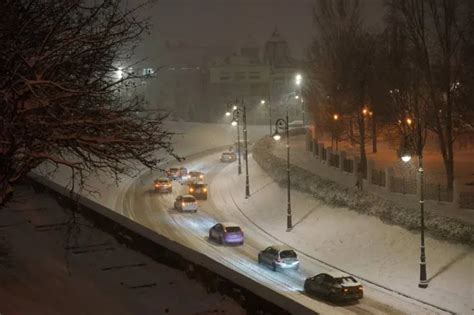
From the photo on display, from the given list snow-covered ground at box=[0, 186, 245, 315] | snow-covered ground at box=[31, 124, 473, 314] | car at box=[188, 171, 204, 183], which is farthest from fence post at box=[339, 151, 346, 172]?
snow-covered ground at box=[0, 186, 245, 315]

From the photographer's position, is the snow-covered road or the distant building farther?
the distant building

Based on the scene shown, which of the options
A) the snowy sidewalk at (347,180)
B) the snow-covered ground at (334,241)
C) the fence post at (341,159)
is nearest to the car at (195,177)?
the snow-covered ground at (334,241)

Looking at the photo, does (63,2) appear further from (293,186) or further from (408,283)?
(293,186)

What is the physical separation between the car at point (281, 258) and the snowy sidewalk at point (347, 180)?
597 cm

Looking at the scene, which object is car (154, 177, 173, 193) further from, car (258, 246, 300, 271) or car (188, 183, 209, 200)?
car (258, 246, 300, 271)

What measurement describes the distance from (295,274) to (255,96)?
282 ft

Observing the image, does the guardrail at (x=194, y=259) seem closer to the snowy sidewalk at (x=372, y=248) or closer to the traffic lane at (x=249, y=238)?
the traffic lane at (x=249, y=238)

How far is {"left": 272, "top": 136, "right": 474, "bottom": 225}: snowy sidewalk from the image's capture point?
91.1 feet

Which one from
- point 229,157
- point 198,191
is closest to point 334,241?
point 198,191

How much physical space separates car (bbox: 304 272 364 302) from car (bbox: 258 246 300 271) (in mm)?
3679

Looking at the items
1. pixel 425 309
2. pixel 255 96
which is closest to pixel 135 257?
pixel 425 309

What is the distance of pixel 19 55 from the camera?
8953mm

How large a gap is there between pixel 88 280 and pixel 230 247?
2133cm

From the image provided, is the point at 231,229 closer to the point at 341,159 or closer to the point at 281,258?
the point at 281,258
